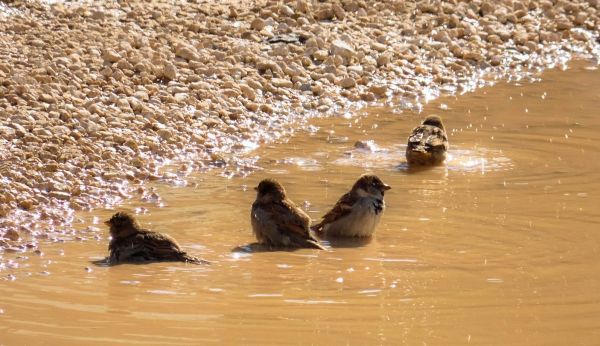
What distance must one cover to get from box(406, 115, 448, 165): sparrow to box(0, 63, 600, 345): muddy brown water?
0.14 m

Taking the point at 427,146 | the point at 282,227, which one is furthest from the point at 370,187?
the point at 427,146

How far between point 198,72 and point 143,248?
5837 mm

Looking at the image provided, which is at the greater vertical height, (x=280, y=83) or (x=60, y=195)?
(x=280, y=83)

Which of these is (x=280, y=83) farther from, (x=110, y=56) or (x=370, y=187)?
(x=370, y=187)

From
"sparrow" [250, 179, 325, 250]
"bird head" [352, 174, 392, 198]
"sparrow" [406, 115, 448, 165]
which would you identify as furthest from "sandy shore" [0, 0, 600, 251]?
"bird head" [352, 174, 392, 198]

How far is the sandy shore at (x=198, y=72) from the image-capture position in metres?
10.8

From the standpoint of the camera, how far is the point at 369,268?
8.41 m

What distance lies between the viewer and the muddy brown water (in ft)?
22.8

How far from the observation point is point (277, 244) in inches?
360

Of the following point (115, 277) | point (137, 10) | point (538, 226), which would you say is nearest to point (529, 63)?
point (137, 10)

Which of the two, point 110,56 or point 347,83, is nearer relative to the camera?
point 110,56

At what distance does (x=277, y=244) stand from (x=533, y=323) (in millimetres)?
2548

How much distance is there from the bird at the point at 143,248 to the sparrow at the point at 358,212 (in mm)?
1490

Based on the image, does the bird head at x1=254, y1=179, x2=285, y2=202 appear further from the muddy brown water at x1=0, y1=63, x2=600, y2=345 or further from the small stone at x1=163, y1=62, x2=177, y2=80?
the small stone at x1=163, y1=62, x2=177, y2=80
